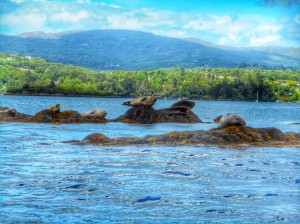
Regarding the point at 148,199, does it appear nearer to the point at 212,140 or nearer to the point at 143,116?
the point at 212,140

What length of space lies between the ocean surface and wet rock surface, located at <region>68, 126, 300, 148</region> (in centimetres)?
125

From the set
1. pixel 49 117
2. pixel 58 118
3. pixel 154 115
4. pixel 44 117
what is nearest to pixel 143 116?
pixel 154 115

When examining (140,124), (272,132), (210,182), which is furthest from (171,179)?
(140,124)

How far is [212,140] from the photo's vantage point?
97.1 ft

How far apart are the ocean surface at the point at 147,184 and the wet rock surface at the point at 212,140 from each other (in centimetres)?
125

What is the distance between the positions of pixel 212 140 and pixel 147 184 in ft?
39.6

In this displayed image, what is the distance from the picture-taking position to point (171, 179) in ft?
62.5

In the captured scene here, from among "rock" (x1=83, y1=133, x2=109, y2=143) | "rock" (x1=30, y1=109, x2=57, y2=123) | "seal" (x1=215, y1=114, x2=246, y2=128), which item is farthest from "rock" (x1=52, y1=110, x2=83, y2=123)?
"seal" (x1=215, y1=114, x2=246, y2=128)

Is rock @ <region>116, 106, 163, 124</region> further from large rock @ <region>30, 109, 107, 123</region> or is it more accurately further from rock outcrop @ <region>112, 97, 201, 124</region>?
large rock @ <region>30, 109, 107, 123</region>

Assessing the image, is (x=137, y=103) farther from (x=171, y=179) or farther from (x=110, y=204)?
(x=110, y=204)

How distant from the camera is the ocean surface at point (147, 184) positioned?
1406 cm

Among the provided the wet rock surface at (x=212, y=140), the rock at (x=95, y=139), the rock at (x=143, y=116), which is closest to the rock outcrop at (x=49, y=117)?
the rock at (x=143, y=116)

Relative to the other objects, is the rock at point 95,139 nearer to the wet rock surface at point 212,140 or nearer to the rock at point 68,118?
the wet rock surface at point 212,140

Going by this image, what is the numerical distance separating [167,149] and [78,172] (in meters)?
8.18
